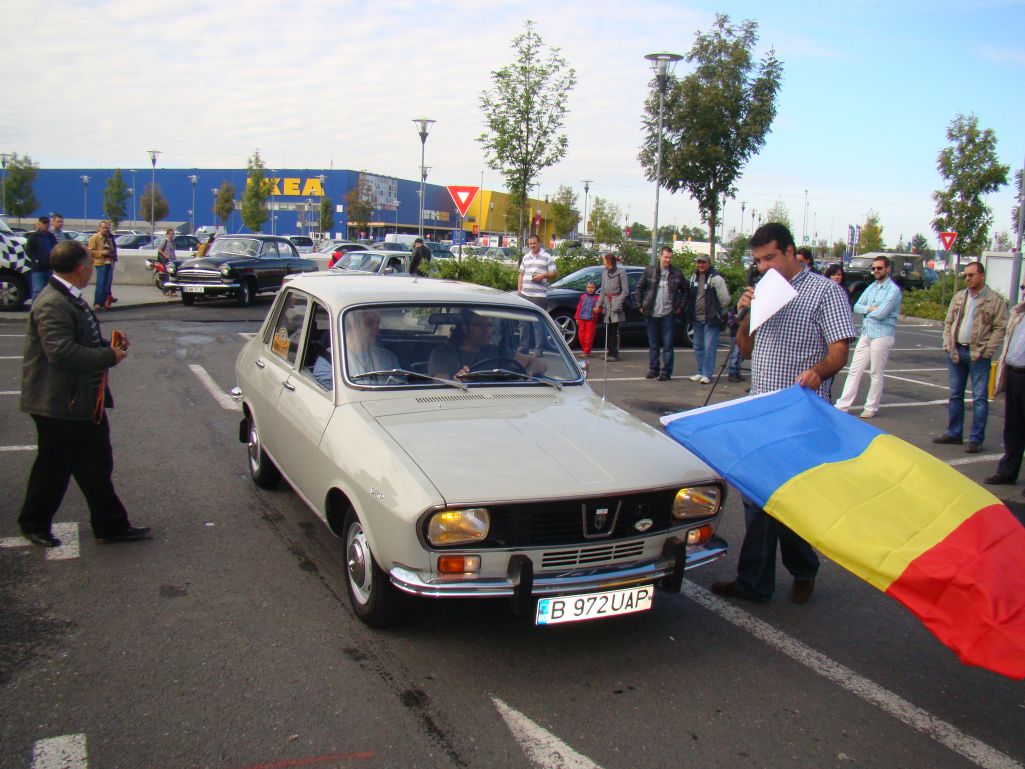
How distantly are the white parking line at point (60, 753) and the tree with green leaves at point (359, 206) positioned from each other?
69317 mm

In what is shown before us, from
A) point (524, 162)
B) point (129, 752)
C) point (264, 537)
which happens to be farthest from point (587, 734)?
point (524, 162)

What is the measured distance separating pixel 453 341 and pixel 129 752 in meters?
2.73

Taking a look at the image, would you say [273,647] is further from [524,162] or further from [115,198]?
[115,198]

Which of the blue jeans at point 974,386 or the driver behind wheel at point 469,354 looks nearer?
the driver behind wheel at point 469,354

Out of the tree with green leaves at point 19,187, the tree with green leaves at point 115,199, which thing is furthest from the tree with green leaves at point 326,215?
the tree with green leaves at point 19,187

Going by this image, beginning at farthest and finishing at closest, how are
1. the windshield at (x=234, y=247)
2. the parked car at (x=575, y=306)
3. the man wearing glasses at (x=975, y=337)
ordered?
the windshield at (x=234, y=247), the parked car at (x=575, y=306), the man wearing glasses at (x=975, y=337)

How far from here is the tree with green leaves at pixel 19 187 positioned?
66.4 m

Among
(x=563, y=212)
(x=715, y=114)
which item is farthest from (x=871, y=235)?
(x=715, y=114)

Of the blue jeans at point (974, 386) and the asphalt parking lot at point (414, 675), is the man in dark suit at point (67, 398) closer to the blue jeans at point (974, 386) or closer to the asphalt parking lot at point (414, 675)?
the asphalt parking lot at point (414, 675)

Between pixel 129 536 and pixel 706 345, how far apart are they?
29.9ft

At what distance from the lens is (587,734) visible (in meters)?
3.21

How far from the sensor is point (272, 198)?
Result: 8138 centimetres

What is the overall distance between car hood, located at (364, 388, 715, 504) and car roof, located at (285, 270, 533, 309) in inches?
30.6

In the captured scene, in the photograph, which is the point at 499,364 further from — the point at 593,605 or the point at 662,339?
the point at 662,339
